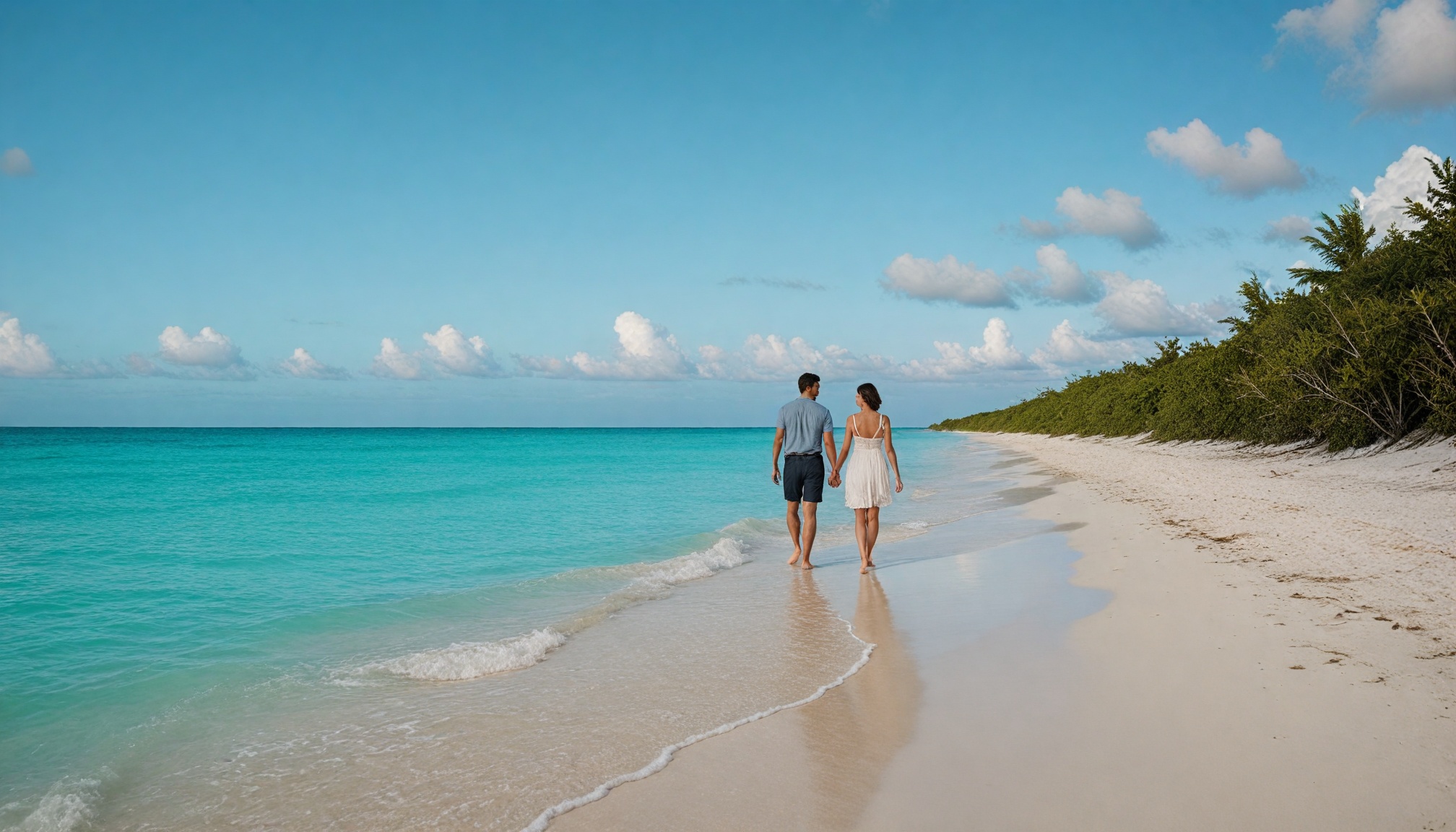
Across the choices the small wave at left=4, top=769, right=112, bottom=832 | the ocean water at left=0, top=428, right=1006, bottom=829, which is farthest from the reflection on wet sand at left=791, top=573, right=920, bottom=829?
the small wave at left=4, top=769, right=112, bottom=832

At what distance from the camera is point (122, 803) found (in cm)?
348

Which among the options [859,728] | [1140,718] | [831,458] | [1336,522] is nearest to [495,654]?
[859,728]

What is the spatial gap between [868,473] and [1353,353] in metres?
13.6

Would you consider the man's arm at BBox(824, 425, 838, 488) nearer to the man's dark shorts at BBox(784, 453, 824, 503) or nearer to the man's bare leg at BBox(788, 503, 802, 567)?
the man's dark shorts at BBox(784, 453, 824, 503)

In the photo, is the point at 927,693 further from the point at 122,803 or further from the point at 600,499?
the point at 600,499

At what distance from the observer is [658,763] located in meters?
3.49

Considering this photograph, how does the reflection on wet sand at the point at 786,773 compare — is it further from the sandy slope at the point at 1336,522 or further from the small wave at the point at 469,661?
the sandy slope at the point at 1336,522

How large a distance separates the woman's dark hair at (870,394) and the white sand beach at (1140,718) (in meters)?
1.94

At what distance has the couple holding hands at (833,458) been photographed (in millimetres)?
8234

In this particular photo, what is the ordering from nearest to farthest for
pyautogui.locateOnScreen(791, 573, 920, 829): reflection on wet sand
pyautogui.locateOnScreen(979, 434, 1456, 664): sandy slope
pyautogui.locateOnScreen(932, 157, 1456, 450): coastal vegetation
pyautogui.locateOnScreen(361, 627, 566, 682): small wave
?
pyautogui.locateOnScreen(791, 573, 920, 829): reflection on wet sand → pyautogui.locateOnScreen(361, 627, 566, 682): small wave → pyautogui.locateOnScreen(979, 434, 1456, 664): sandy slope → pyautogui.locateOnScreen(932, 157, 1456, 450): coastal vegetation

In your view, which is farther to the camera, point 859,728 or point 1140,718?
→ point 859,728

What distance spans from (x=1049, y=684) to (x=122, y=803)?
467cm

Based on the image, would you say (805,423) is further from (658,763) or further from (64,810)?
(64,810)

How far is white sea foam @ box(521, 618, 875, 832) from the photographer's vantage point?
3062 millimetres
